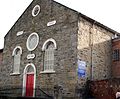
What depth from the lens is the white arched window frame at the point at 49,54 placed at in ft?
70.1

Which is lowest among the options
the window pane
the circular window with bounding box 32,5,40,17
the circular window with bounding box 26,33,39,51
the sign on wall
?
the sign on wall

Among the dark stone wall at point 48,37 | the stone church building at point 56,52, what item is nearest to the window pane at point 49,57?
the stone church building at point 56,52

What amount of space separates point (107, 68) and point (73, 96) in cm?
515

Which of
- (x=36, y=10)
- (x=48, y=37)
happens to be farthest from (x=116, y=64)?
(x=36, y=10)

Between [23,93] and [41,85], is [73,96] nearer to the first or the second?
[41,85]

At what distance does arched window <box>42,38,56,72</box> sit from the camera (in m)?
21.4

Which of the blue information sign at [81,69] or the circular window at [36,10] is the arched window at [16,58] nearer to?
the circular window at [36,10]

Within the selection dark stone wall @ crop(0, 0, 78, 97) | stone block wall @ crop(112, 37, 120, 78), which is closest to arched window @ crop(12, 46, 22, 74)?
dark stone wall @ crop(0, 0, 78, 97)

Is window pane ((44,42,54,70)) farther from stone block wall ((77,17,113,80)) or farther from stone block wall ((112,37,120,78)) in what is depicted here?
stone block wall ((112,37,120,78))

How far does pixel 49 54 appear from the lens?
856 inches

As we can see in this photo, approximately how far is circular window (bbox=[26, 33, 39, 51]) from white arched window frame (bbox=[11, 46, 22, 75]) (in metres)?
1.28

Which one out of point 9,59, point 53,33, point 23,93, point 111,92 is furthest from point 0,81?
point 111,92

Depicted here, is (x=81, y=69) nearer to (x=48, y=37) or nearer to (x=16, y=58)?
(x=48, y=37)

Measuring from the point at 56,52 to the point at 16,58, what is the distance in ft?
18.8
